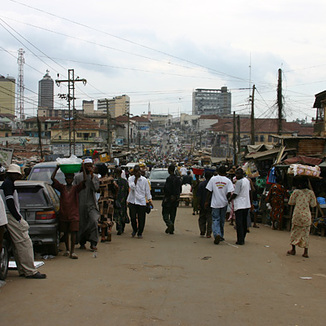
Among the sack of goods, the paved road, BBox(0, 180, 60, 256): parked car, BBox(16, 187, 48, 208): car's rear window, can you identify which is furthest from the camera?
the sack of goods

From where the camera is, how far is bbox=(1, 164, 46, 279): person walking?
266 inches

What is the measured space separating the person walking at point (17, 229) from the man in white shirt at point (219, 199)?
203 inches

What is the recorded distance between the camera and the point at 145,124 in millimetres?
167500

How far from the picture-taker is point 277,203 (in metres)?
14.7

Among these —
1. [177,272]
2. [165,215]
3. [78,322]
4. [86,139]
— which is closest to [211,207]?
[165,215]

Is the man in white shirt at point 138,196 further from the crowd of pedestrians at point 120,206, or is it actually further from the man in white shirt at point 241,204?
the man in white shirt at point 241,204

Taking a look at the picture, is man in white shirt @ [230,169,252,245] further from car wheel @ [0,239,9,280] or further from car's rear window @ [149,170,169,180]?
car's rear window @ [149,170,169,180]

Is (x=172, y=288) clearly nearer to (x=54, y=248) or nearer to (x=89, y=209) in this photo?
(x=54, y=248)

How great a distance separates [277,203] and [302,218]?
502 centimetres

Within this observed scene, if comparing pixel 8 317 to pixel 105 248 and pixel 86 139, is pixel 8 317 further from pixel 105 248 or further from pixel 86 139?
pixel 86 139

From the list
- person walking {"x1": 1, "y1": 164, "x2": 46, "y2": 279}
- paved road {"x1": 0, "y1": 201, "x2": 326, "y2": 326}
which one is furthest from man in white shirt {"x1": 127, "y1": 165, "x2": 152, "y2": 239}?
person walking {"x1": 1, "y1": 164, "x2": 46, "y2": 279}

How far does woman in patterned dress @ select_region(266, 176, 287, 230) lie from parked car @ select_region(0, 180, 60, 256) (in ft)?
26.5

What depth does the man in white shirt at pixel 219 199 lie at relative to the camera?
11.2 metres

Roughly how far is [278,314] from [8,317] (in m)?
3.21
